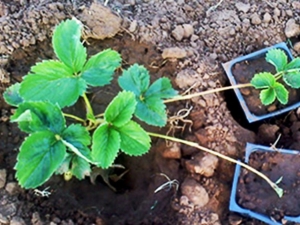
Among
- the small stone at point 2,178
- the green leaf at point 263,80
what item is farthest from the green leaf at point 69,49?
the green leaf at point 263,80

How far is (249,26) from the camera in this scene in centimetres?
195

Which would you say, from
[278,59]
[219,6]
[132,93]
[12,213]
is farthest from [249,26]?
[12,213]

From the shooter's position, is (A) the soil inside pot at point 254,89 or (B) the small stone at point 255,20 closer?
(A) the soil inside pot at point 254,89

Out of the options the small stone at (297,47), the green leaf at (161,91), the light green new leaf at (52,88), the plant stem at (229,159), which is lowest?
the plant stem at (229,159)

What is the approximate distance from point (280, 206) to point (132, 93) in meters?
0.59

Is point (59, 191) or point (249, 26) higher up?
point (249, 26)

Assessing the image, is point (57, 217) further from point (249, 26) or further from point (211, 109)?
point (249, 26)

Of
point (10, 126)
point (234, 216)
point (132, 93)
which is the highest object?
point (132, 93)

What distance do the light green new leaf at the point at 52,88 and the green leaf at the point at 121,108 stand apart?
3.3 inches

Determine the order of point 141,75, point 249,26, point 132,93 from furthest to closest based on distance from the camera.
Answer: point 249,26
point 141,75
point 132,93

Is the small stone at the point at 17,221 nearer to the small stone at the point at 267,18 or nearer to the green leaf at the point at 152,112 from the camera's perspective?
the green leaf at the point at 152,112

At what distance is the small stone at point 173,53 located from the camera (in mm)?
1809

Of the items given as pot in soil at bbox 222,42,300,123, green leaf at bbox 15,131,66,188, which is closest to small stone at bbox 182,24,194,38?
pot in soil at bbox 222,42,300,123

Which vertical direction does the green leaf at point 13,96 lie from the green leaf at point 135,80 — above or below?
below
